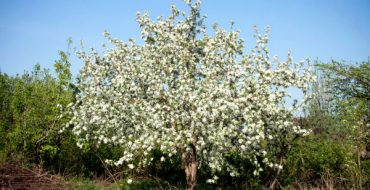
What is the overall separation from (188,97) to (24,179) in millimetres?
7090

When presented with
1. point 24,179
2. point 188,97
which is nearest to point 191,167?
point 188,97

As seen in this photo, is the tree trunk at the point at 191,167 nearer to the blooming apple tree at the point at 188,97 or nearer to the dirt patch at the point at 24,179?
the blooming apple tree at the point at 188,97

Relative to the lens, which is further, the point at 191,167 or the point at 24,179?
the point at 24,179

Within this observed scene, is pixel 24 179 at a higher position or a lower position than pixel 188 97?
lower

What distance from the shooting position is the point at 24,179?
12.2 metres

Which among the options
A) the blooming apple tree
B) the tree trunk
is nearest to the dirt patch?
the blooming apple tree

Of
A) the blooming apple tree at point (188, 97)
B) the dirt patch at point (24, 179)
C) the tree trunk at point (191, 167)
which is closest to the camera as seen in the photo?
the blooming apple tree at point (188, 97)

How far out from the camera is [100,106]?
11047 millimetres

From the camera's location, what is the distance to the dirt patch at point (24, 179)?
11574 mm

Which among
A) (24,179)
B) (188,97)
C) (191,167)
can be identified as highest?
(188,97)

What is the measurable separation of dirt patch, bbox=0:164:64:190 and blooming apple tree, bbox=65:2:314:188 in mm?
2501

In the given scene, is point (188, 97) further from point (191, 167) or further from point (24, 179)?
point (24, 179)

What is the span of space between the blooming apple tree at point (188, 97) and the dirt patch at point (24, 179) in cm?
250

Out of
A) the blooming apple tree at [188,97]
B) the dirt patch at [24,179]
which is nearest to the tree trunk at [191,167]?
the blooming apple tree at [188,97]
